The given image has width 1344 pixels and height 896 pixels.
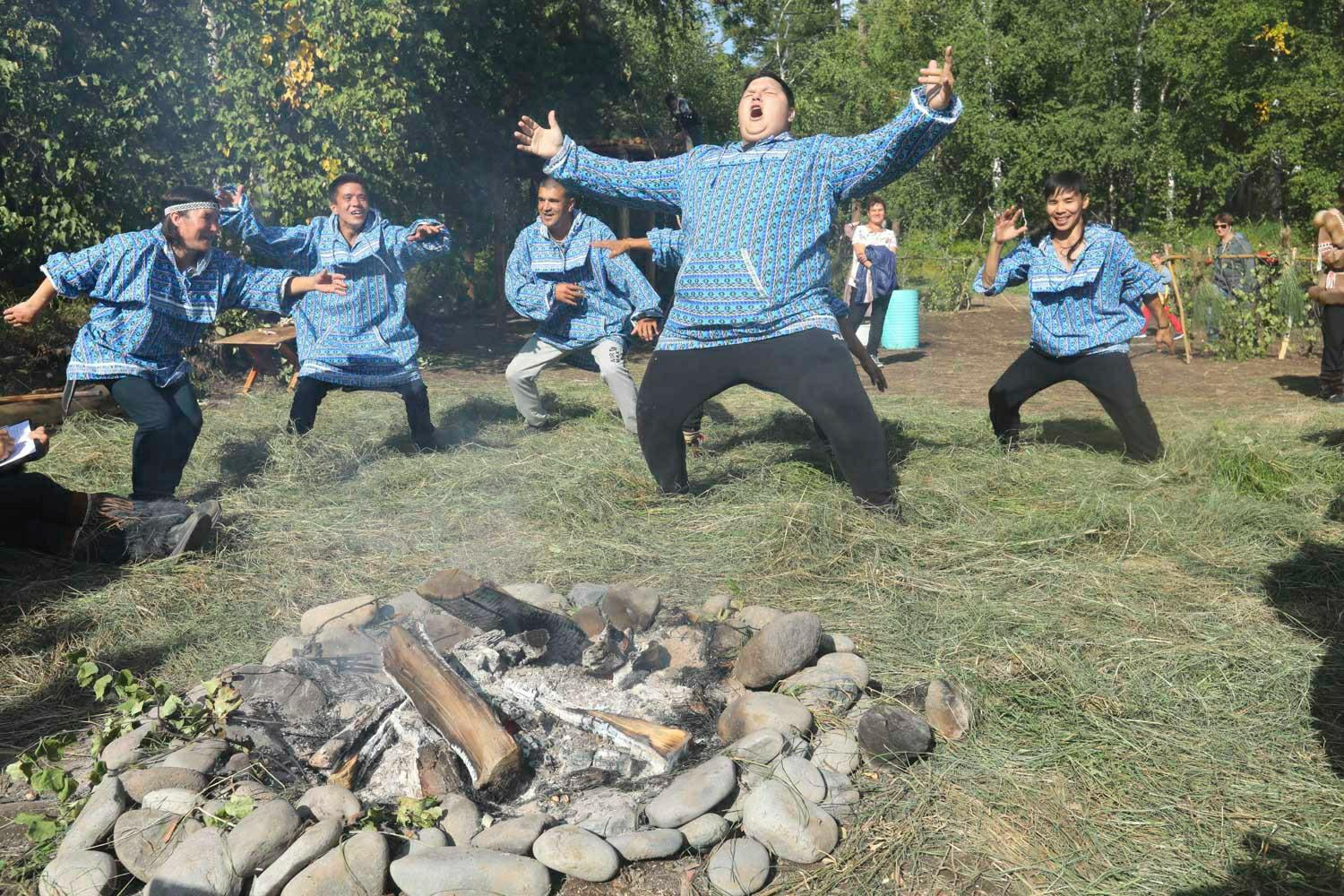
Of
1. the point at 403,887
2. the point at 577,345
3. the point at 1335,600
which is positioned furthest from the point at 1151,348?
Answer: the point at 403,887

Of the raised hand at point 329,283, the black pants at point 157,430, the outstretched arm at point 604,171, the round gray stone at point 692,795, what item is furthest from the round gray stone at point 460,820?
the raised hand at point 329,283

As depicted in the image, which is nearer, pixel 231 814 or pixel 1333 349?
pixel 231 814

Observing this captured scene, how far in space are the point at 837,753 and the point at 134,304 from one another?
12.9 ft

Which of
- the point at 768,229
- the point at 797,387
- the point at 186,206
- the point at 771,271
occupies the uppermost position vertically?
the point at 186,206

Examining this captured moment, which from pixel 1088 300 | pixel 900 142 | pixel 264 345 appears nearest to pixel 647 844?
pixel 900 142

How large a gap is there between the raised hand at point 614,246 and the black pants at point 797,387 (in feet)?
5.29

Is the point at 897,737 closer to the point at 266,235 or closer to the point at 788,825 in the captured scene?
the point at 788,825

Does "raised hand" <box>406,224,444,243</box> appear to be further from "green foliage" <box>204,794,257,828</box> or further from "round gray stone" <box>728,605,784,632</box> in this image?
"green foliage" <box>204,794,257,828</box>

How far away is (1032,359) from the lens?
19.5ft

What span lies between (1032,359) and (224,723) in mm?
4531

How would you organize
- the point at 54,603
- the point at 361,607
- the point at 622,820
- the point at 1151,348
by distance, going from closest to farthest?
the point at 622,820
the point at 361,607
the point at 54,603
the point at 1151,348

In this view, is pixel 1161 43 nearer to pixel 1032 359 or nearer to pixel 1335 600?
pixel 1032 359

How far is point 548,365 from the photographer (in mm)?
6863

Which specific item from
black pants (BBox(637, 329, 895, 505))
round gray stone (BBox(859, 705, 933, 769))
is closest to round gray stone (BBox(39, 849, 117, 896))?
round gray stone (BBox(859, 705, 933, 769))
